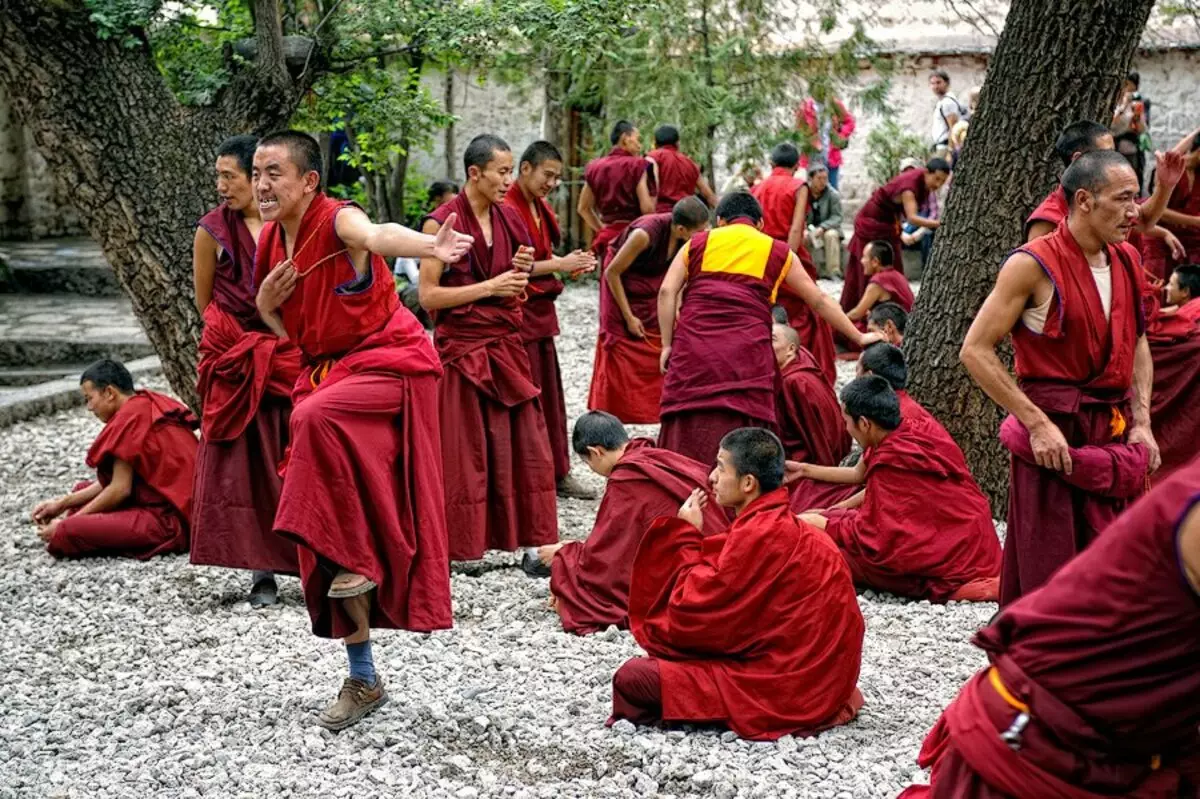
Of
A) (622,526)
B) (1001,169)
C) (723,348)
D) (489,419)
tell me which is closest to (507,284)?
(489,419)

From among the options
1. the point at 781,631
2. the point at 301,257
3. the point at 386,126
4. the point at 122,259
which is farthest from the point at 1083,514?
the point at 386,126

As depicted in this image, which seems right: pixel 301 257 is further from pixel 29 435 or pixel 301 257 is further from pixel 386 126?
pixel 29 435

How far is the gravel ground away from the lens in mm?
4051

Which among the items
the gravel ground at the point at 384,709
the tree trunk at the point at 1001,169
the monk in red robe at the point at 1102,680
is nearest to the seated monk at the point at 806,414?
the tree trunk at the point at 1001,169

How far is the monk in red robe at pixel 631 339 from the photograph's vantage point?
8273 mm

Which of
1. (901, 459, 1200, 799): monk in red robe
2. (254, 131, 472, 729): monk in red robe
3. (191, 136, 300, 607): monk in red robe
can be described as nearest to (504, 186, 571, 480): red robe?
(191, 136, 300, 607): monk in red robe

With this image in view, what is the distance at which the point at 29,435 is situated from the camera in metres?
9.11

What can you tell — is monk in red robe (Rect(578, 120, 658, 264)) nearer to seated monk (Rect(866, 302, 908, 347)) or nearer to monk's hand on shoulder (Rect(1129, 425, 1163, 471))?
seated monk (Rect(866, 302, 908, 347))

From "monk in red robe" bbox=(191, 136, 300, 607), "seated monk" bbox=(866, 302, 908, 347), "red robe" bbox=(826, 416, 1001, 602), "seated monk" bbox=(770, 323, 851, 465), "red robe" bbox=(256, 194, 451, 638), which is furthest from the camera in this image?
"seated monk" bbox=(866, 302, 908, 347)

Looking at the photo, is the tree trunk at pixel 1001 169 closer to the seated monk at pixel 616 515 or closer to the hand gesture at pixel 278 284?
the seated monk at pixel 616 515

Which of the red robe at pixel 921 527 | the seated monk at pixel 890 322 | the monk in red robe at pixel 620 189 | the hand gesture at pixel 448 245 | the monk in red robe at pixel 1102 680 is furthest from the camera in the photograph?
the monk in red robe at pixel 620 189

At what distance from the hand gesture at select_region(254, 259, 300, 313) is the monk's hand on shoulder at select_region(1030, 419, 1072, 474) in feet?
6.93

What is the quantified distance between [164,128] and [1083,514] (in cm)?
459

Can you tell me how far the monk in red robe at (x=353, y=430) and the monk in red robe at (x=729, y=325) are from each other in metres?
2.13
